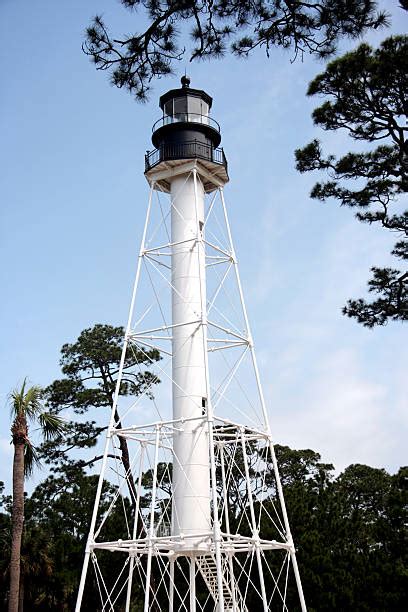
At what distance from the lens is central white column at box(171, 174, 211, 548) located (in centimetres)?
1761

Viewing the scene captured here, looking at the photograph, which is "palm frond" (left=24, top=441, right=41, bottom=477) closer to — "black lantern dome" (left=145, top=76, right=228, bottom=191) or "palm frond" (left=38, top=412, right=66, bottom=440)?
"palm frond" (left=38, top=412, right=66, bottom=440)

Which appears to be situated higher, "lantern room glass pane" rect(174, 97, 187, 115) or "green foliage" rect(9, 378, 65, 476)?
"lantern room glass pane" rect(174, 97, 187, 115)

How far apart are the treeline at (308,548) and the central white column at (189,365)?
712 centimetres

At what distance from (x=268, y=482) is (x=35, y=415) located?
21.7 m

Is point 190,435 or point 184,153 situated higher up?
point 184,153

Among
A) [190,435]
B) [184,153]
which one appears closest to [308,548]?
[190,435]

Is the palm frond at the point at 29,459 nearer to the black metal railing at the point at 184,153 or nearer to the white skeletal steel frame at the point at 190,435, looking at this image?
the white skeletal steel frame at the point at 190,435

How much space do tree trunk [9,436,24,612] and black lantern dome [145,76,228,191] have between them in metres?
8.09

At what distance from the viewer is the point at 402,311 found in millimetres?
12320

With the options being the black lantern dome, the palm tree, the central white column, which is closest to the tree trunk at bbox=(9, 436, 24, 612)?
the palm tree

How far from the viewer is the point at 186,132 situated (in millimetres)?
20234

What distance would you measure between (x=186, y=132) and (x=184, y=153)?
2.39ft

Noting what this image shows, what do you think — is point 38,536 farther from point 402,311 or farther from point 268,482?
point 268,482

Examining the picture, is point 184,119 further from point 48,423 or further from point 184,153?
point 48,423
